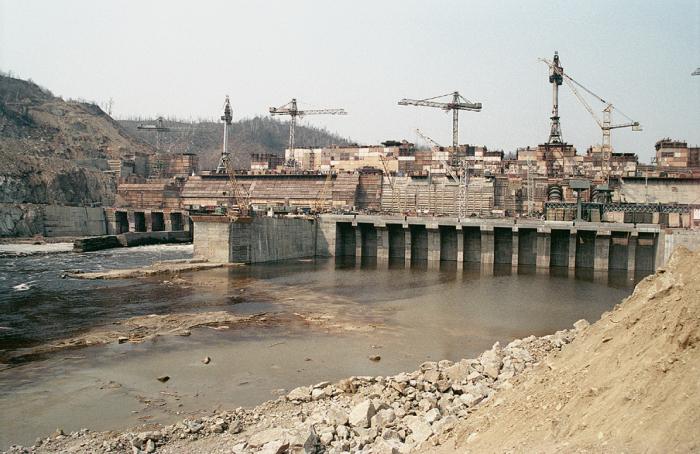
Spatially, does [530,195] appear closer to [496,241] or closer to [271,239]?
[496,241]

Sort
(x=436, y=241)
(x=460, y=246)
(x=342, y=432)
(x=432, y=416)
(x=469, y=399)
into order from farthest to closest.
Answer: (x=436, y=241) < (x=460, y=246) < (x=469, y=399) < (x=432, y=416) < (x=342, y=432)

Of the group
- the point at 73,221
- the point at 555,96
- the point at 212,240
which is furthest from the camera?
the point at 555,96

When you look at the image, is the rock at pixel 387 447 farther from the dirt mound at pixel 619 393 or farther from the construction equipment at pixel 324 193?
the construction equipment at pixel 324 193

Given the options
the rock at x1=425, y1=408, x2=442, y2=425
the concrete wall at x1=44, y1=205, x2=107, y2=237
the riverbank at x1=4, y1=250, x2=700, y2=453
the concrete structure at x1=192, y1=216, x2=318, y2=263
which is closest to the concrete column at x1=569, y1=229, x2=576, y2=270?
the concrete structure at x1=192, y1=216, x2=318, y2=263

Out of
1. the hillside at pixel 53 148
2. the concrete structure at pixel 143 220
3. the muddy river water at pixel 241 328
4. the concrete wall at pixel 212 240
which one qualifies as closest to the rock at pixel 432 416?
the muddy river water at pixel 241 328

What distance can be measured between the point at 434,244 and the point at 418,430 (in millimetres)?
52525

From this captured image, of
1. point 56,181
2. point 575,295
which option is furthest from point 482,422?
point 56,181

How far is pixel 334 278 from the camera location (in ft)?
160

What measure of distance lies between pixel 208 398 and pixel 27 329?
14.4m

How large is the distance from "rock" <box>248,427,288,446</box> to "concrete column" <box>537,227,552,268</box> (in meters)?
49.6

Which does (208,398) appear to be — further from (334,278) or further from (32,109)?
(32,109)

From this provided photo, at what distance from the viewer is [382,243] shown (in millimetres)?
65938

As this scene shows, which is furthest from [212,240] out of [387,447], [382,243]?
[387,447]

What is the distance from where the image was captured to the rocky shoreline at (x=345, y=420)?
38.1 feet
